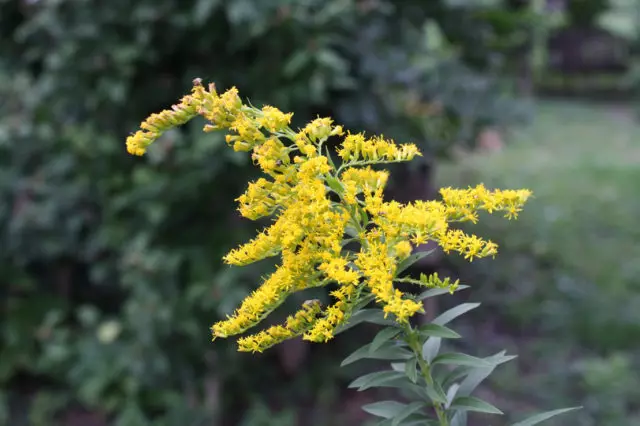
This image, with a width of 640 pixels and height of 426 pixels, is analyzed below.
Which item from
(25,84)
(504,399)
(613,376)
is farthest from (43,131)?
(613,376)

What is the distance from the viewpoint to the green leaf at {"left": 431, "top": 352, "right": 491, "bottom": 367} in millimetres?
1165

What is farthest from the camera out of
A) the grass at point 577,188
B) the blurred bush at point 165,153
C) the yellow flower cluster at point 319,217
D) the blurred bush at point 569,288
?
the grass at point 577,188

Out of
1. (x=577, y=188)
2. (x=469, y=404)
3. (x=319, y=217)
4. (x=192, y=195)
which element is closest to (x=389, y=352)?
(x=469, y=404)

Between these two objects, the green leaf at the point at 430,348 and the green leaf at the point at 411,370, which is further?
the green leaf at the point at 430,348

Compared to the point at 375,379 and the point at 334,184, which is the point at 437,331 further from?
the point at 334,184

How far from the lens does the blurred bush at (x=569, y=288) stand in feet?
12.0

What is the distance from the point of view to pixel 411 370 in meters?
1.18

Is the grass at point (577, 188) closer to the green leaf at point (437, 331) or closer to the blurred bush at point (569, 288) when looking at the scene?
the blurred bush at point (569, 288)

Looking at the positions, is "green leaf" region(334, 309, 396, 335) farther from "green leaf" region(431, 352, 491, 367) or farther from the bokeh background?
the bokeh background

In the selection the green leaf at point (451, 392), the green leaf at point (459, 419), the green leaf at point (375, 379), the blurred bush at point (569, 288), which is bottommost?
the blurred bush at point (569, 288)

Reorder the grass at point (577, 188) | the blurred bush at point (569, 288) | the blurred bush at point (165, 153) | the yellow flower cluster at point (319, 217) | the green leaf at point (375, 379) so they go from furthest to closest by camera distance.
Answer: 1. the grass at point (577, 188)
2. the blurred bush at point (569, 288)
3. the blurred bush at point (165, 153)
4. the green leaf at point (375, 379)
5. the yellow flower cluster at point (319, 217)

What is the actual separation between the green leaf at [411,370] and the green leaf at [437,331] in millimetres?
54

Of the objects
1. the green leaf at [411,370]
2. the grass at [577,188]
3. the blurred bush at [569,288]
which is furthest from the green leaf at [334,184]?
the grass at [577,188]

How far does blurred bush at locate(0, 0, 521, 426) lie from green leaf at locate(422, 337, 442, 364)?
1.79 m
